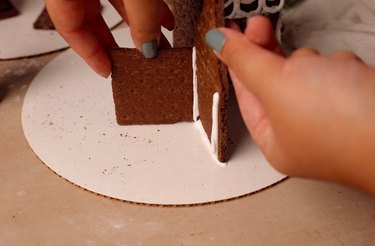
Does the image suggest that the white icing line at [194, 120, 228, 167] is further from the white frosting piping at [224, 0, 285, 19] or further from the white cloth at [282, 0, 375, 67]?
the white cloth at [282, 0, 375, 67]

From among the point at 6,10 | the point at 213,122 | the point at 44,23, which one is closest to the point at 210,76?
the point at 213,122

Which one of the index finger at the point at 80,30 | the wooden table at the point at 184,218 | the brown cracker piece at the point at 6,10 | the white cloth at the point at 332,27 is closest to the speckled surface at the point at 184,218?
the wooden table at the point at 184,218

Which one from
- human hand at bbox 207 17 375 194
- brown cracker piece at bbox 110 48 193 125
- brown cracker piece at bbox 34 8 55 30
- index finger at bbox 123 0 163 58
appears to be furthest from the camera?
brown cracker piece at bbox 34 8 55 30

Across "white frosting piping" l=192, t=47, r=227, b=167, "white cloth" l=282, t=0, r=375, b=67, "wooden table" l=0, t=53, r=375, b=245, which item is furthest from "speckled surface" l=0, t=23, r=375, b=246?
"white cloth" l=282, t=0, r=375, b=67

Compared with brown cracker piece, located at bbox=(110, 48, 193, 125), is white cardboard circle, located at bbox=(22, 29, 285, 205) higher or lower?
lower

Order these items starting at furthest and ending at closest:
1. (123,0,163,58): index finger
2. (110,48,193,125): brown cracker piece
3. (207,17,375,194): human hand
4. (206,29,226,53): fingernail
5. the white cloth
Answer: the white cloth < (110,48,193,125): brown cracker piece < (123,0,163,58): index finger < (206,29,226,53): fingernail < (207,17,375,194): human hand

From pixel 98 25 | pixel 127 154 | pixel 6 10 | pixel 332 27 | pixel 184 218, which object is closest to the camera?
pixel 184 218

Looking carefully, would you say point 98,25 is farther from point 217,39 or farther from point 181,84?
point 217,39
